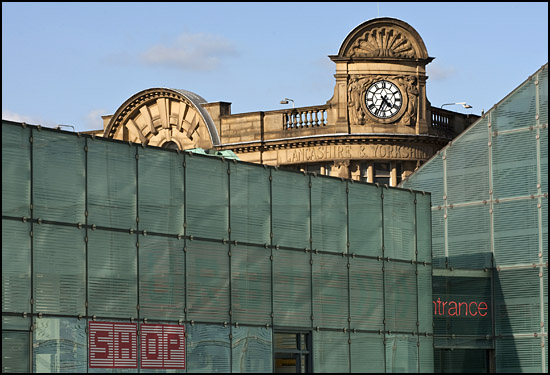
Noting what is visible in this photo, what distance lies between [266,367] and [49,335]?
675 cm

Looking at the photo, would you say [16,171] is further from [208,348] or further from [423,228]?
[423,228]

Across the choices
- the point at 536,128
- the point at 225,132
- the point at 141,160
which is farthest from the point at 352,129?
the point at 141,160

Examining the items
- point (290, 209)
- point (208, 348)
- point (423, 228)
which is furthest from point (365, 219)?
point (208, 348)

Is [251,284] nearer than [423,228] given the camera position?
Yes

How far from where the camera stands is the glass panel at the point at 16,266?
28.9m

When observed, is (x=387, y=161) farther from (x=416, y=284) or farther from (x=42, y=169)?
(x=42, y=169)

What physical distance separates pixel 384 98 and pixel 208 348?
3817cm

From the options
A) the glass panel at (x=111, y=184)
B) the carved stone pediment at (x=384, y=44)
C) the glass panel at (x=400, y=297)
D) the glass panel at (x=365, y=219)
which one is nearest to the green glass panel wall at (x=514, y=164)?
the glass panel at (x=400, y=297)

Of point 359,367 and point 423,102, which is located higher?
point 423,102

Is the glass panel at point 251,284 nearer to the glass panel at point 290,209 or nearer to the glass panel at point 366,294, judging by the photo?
the glass panel at point 290,209

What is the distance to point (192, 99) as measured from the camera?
7300 cm

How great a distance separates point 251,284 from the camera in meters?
34.4

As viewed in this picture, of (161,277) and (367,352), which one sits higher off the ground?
(161,277)

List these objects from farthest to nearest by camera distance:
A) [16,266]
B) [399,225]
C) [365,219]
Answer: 1. [399,225]
2. [365,219]
3. [16,266]
